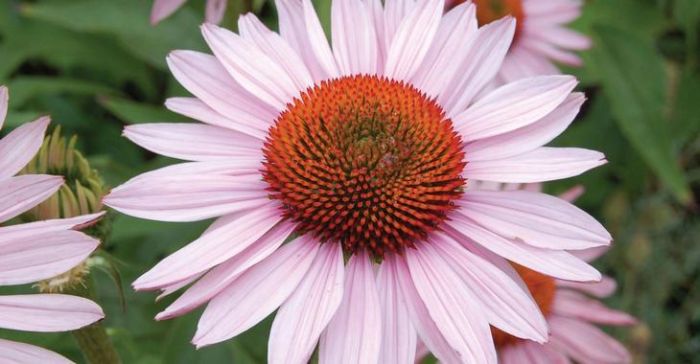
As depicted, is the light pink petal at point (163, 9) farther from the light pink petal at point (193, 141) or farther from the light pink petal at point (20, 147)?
the light pink petal at point (20, 147)

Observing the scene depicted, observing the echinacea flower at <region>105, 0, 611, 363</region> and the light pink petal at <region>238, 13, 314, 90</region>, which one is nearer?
the echinacea flower at <region>105, 0, 611, 363</region>

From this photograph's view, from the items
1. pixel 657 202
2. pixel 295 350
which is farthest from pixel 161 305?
pixel 657 202

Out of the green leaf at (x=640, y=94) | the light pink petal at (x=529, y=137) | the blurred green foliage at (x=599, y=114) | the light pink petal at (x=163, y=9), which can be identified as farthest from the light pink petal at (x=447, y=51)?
the green leaf at (x=640, y=94)

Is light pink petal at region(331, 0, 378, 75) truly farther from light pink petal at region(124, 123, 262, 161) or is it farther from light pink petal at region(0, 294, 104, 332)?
light pink petal at region(0, 294, 104, 332)

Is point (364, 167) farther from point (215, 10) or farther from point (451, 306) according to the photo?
point (215, 10)

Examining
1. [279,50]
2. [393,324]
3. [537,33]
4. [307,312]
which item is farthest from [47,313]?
[537,33]

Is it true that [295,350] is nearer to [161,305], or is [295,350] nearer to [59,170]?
[59,170]

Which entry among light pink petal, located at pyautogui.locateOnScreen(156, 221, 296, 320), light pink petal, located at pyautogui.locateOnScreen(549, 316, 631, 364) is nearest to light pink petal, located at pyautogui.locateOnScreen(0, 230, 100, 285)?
light pink petal, located at pyautogui.locateOnScreen(156, 221, 296, 320)
